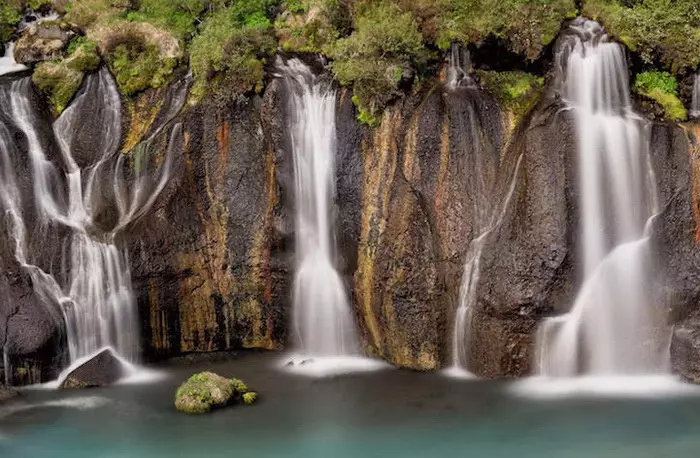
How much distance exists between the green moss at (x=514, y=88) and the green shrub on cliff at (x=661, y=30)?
1.98 m

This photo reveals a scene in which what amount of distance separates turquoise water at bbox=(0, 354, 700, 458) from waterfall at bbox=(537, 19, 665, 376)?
1.11 metres

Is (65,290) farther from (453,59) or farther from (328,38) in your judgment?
(453,59)

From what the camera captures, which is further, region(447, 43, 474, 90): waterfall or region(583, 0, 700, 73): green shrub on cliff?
region(447, 43, 474, 90): waterfall

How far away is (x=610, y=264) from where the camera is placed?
1512cm

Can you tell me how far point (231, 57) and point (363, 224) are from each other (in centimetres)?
505

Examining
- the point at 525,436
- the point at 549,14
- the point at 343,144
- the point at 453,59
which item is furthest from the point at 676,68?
the point at 525,436

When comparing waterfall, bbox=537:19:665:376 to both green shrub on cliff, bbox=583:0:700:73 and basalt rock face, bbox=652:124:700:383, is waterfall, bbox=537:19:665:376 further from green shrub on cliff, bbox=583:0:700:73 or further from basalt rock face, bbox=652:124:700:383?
green shrub on cliff, bbox=583:0:700:73

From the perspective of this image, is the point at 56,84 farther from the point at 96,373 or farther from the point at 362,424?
the point at 362,424

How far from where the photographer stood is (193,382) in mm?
14734

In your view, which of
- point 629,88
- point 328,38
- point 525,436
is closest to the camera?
point 525,436

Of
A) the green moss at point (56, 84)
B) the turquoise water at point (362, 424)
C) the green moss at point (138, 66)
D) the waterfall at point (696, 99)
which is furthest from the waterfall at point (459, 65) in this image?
the green moss at point (56, 84)

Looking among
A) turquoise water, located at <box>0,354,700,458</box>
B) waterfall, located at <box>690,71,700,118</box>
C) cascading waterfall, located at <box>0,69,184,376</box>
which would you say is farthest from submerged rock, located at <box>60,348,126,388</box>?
waterfall, located at <box>690,71,700,118</box>

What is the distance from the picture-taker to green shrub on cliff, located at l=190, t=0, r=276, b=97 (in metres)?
18.3

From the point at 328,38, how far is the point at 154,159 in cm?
507
